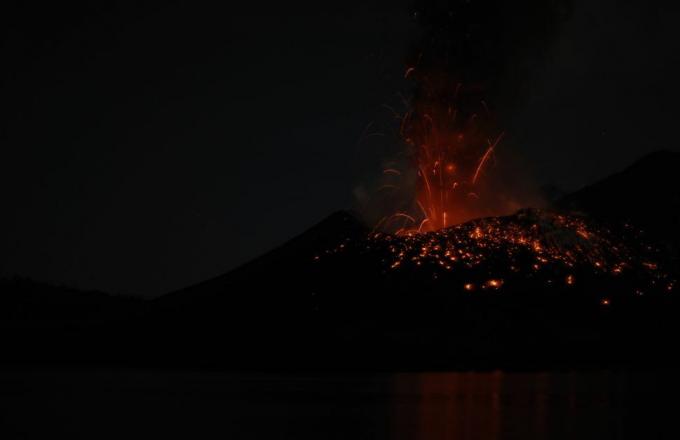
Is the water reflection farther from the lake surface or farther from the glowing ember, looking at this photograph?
the glowing ember

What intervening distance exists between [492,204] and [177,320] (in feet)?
101

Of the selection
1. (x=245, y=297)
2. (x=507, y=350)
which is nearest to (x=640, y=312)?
(x=507, y=350)

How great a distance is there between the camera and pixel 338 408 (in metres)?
24.2

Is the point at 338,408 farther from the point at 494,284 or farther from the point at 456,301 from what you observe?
the point at 494,284

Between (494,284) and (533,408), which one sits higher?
(494,284)

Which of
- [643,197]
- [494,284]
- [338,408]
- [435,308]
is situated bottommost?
[338,408]

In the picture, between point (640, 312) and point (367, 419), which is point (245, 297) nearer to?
point (640, 312)

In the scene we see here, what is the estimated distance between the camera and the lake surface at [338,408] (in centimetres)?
1886

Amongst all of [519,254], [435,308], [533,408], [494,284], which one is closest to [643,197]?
[519,254]

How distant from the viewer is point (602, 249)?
74.4 meters

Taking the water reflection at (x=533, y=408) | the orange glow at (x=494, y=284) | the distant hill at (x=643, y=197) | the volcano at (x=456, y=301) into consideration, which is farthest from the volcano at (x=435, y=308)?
the water reflection at (x=533, y=408)

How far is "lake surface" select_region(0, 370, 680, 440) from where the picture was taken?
18.9m

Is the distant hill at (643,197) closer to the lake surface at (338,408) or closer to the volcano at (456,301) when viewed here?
the volcano at (456,301)

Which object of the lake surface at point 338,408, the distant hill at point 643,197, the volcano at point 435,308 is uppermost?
the distant hill at point 643,197
